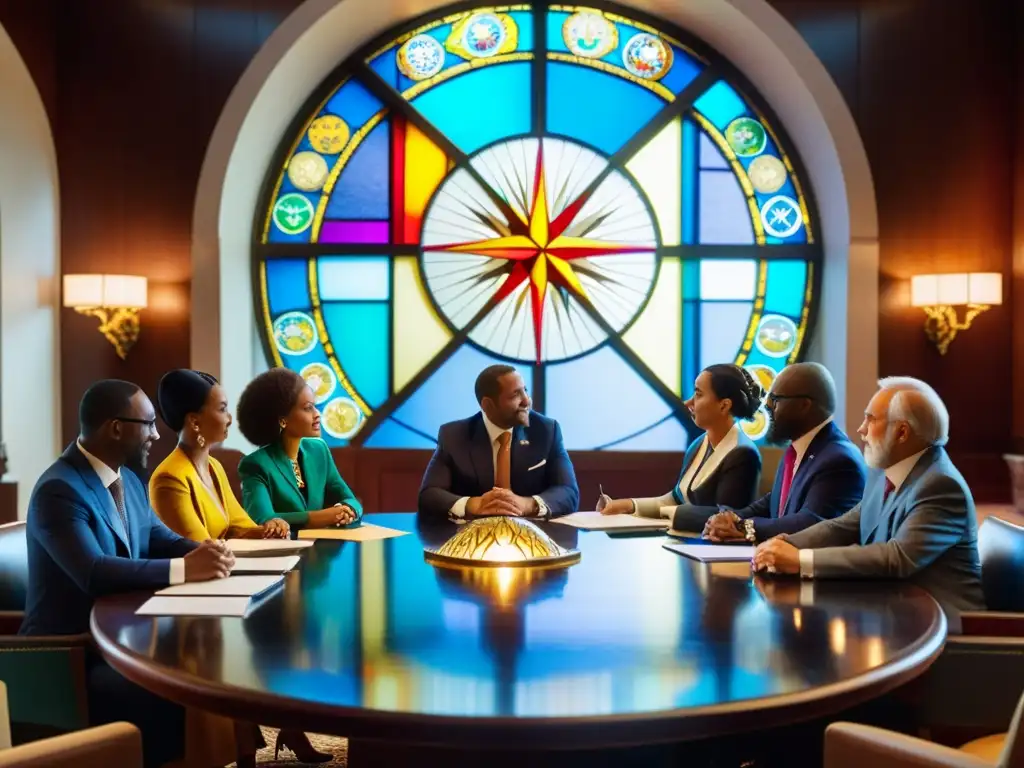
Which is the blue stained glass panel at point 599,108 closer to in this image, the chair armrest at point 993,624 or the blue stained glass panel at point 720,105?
the blue stained glass panel at point 720,105

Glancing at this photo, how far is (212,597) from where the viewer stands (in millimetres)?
2002

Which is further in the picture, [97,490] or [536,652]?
[97,490]

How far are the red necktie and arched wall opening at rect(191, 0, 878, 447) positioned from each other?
2.23 m

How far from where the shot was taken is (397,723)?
1286 millimetres

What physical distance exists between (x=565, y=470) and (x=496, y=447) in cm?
27

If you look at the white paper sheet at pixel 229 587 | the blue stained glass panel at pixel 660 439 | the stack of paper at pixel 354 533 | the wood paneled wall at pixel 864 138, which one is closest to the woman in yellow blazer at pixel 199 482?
the stack of paper at pixel 354 533

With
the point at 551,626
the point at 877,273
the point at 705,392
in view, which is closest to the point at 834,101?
the point at 877,273

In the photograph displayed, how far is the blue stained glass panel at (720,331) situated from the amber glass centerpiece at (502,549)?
3.17m

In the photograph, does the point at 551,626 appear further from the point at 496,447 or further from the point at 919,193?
the point at 919,193

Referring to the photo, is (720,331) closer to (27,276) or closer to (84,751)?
(27,276)

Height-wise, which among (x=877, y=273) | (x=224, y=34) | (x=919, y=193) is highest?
(x=224, y=34)

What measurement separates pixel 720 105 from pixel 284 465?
3457 mm

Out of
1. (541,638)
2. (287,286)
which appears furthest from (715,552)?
(287,286)

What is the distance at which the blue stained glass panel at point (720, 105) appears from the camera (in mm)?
5590
